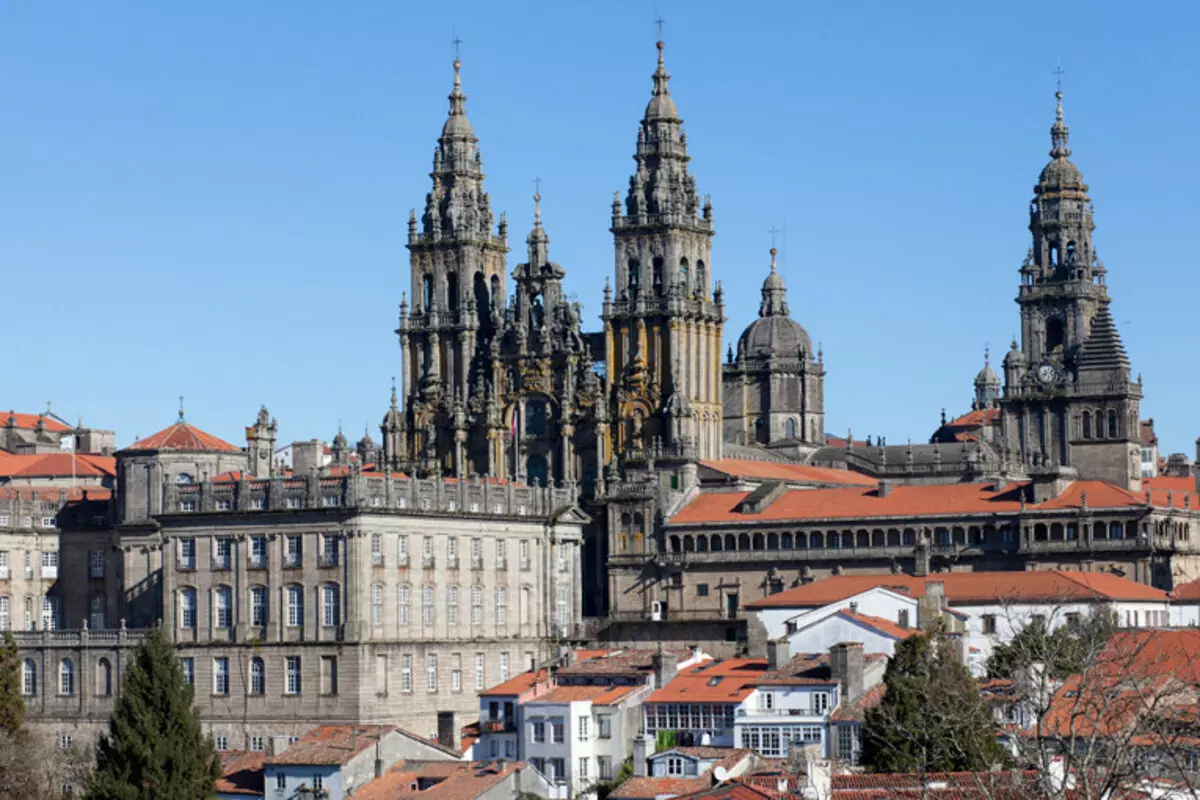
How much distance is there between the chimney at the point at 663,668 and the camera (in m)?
103

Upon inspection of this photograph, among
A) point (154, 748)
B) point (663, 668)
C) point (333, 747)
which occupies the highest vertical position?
point (663, 668)

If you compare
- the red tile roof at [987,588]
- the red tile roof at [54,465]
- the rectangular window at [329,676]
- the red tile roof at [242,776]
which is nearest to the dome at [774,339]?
the red tile roof at [54,465]

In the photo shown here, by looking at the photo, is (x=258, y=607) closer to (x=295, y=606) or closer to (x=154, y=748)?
(x=295, y=606)

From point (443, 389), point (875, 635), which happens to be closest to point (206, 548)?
point (875, 635)

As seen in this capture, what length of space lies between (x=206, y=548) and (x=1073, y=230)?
306 feet

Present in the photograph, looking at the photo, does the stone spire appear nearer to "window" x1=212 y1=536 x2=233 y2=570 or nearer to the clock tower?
the clock tower

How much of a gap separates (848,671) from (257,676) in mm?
32028

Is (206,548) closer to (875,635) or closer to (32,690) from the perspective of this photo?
(32,690)

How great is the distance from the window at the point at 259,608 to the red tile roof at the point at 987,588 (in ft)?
74.3

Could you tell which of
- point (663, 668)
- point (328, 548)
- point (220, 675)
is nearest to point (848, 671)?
point (663, 668)

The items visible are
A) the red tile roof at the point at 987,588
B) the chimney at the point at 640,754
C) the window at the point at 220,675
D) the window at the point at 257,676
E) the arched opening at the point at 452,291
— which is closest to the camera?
the chimney at the point at 640,754

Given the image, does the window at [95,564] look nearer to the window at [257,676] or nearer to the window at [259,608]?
the window at [259,608]

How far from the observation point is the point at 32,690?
401 ft

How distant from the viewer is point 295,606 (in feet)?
386
